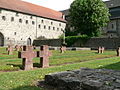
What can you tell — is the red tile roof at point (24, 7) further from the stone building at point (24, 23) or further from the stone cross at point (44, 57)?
the stone cross at point (44, 57)

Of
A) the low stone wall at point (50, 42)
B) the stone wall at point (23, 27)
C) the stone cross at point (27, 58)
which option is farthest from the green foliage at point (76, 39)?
the stone cross at point (27, 58)

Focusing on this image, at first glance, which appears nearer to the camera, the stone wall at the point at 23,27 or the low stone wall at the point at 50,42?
the stone wall at the point at 23,27

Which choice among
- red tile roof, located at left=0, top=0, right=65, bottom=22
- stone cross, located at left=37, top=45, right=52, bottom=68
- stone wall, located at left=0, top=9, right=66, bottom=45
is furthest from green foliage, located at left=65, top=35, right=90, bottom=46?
stone cross, located at left=37, top=45, right=52, bottom=68

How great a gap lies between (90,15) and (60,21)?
16.6 meters

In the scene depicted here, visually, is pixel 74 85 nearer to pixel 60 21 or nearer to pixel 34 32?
pixel 34 32

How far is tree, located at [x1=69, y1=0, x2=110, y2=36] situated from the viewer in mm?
44594

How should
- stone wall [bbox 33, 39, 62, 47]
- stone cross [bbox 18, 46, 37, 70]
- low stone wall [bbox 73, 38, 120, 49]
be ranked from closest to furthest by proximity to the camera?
stone cross [bbox 18, 46, 37, 70], low stone wall [bbox 73, 38, 120, 49], stone wall [bbox 33, 39, 62, 47]

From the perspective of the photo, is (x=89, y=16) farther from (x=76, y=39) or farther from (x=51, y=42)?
(x=51, y=42)

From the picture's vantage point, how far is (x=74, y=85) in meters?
4.80

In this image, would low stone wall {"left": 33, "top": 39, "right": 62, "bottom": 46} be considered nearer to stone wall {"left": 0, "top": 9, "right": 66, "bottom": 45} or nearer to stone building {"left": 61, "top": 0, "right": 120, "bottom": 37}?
stone wall {"left": 0, "top": 9, "right": 66, "bottom": 45}

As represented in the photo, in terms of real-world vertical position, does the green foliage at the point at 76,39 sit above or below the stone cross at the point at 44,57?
above

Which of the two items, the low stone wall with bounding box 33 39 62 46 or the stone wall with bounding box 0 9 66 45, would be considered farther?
the low stone wall with bounding box 33 39 62 46

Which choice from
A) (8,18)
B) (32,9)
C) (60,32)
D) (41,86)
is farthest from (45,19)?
(41,86)

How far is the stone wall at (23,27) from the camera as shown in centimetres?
4394
